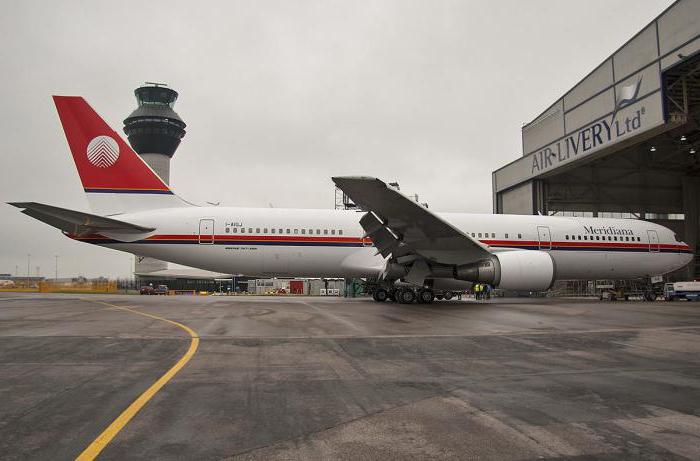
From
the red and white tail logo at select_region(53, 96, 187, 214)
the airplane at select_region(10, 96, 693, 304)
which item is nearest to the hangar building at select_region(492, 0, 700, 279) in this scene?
the airplane at select_region(10, 96, 693, 304)

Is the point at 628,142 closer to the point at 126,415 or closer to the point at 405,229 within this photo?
the point at 405,229

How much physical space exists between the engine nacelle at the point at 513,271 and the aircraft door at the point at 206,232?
996 cm

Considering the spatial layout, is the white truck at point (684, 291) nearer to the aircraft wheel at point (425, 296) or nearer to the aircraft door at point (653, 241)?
the aircraft door at point (653, 241)

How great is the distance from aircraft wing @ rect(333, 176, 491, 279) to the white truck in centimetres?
1718

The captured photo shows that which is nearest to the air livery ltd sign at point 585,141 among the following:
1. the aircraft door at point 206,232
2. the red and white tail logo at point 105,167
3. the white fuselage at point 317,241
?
the white fuselage at point 317,241

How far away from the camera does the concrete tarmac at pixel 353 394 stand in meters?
3.23

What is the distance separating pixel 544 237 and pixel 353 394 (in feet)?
61.3

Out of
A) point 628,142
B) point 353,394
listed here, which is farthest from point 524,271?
point 353,394

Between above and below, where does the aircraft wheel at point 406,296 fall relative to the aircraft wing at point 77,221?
below

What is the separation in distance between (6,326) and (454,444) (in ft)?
33.9

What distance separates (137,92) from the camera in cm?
9362

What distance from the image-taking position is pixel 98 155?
60.1 feet

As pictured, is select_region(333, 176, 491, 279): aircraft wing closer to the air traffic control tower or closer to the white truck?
the white truck

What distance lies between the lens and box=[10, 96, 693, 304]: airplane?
16.6 meters
